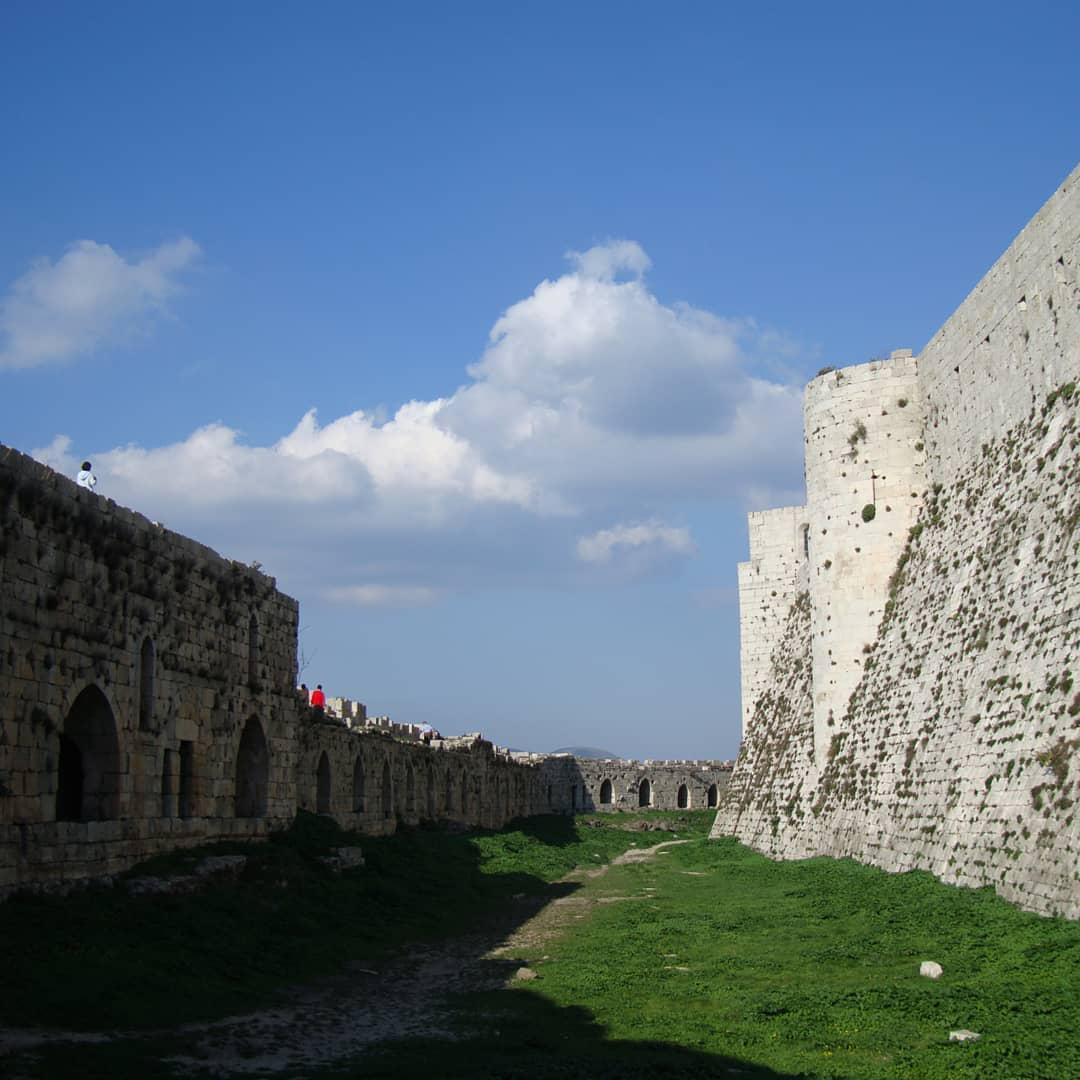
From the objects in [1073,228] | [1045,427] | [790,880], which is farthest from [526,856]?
[1073,228]

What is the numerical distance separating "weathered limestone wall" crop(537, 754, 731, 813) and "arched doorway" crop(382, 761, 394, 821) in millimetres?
36782

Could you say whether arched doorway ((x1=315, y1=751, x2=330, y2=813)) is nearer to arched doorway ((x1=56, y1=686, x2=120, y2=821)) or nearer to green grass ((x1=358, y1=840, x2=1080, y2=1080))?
green grass ((x1=358, y1=840, x2=1080, y2=1080))

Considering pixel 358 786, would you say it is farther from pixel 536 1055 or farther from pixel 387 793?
pixel 536 1055

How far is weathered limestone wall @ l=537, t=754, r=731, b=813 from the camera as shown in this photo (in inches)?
2692

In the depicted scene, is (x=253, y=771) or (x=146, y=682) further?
(x=253, y=771)

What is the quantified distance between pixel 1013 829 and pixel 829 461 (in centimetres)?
1444

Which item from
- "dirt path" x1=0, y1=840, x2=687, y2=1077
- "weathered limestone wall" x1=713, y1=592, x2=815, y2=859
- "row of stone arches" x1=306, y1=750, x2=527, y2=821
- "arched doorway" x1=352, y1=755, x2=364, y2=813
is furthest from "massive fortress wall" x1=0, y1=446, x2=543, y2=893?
"weathered limestone wall" x1=713, y1=592, x2=815, y2=859

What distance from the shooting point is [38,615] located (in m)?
13.7

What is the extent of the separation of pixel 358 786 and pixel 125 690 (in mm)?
13535

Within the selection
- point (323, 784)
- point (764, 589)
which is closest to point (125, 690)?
point (323, 784)

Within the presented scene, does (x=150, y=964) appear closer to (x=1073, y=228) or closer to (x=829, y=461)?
(x=1073, y=228)

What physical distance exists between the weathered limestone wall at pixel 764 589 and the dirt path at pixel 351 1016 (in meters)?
29.0

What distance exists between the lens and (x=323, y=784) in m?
26.6

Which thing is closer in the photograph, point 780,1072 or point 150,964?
point 780,1072
